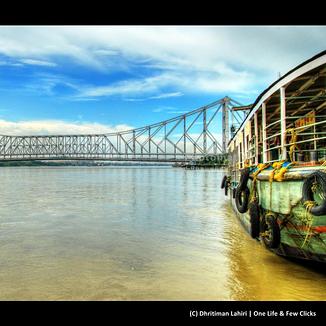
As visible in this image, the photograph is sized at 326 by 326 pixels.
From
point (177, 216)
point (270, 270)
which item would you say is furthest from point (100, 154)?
point (270, 270)

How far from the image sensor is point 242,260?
7586mm

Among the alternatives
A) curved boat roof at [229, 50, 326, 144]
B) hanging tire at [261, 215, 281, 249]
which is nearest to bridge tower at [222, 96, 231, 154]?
curved boat roof at [229, 50, 326, 144]

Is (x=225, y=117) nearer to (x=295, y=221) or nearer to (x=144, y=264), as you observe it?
(x=144, y=264)

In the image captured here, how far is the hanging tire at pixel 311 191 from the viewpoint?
532cm

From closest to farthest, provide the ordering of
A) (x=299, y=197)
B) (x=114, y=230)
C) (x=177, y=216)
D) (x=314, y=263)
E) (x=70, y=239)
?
(x=299, y=197) < (x=314, y=263) < (x=70, y=239) < (x=114, y=230) < (x=177, y=216)

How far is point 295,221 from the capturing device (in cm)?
615

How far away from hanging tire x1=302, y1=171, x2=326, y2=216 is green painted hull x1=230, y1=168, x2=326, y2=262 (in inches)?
5.4

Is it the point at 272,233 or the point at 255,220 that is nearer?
the point at 272,233

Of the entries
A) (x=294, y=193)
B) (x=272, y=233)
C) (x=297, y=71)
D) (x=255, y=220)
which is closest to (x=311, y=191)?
(x=294, y=193)

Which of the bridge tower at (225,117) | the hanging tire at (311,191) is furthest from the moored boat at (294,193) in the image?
the bridge tower at (225,117)

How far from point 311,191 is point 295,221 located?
0.76 m
